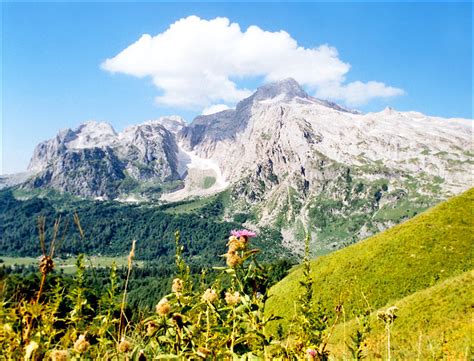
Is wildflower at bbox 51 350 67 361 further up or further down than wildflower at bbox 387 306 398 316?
further up

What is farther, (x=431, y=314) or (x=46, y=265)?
(x=431, y=314)

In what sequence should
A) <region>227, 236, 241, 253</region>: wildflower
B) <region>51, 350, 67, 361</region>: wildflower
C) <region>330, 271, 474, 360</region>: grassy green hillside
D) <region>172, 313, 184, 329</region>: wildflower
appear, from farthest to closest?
1. <region>330, 271, 474, 360</region>: grassy green hillside
2. <region>227, 236, 241, 253</region>: wildflower
3. <region>172, 313, 184, 329</region>: wildflower
4. <region>51, 350, 67, 361</region>: wildflower

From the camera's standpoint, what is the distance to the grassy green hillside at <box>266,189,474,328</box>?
43.7 m

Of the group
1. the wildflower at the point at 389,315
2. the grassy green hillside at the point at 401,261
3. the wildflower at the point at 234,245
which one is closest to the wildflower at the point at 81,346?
the wildflower at the point at 234,245

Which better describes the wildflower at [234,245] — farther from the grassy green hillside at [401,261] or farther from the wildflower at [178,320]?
the grassy green hillside at [401,261]

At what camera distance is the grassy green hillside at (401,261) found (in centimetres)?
4369

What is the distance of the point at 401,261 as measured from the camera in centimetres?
4734

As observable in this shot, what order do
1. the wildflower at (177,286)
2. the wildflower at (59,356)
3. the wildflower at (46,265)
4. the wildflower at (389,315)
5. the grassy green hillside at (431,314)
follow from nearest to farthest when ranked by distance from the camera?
the wildflower at (59,356) → the wildflower at (46,265) → the wildflower at (177,286) → the wildflower at (389,315) → the grassy green hillside at (431,314)

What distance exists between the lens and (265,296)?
13.3 ft

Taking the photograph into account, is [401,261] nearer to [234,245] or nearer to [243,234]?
[243,234]

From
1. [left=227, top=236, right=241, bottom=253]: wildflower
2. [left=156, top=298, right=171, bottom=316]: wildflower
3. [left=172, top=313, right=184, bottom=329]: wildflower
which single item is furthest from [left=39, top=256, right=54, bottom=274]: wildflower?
[left=227, top=236, right=241, bottom=253]: wildflower

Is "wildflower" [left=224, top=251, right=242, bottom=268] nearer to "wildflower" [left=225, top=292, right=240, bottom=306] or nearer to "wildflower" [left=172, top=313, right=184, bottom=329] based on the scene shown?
"wildflower" [left=225, top=292, right=240, bottom=306]

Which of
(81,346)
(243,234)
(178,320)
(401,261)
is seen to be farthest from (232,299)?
(401,261)

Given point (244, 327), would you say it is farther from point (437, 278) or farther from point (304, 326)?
point (437, 278)
